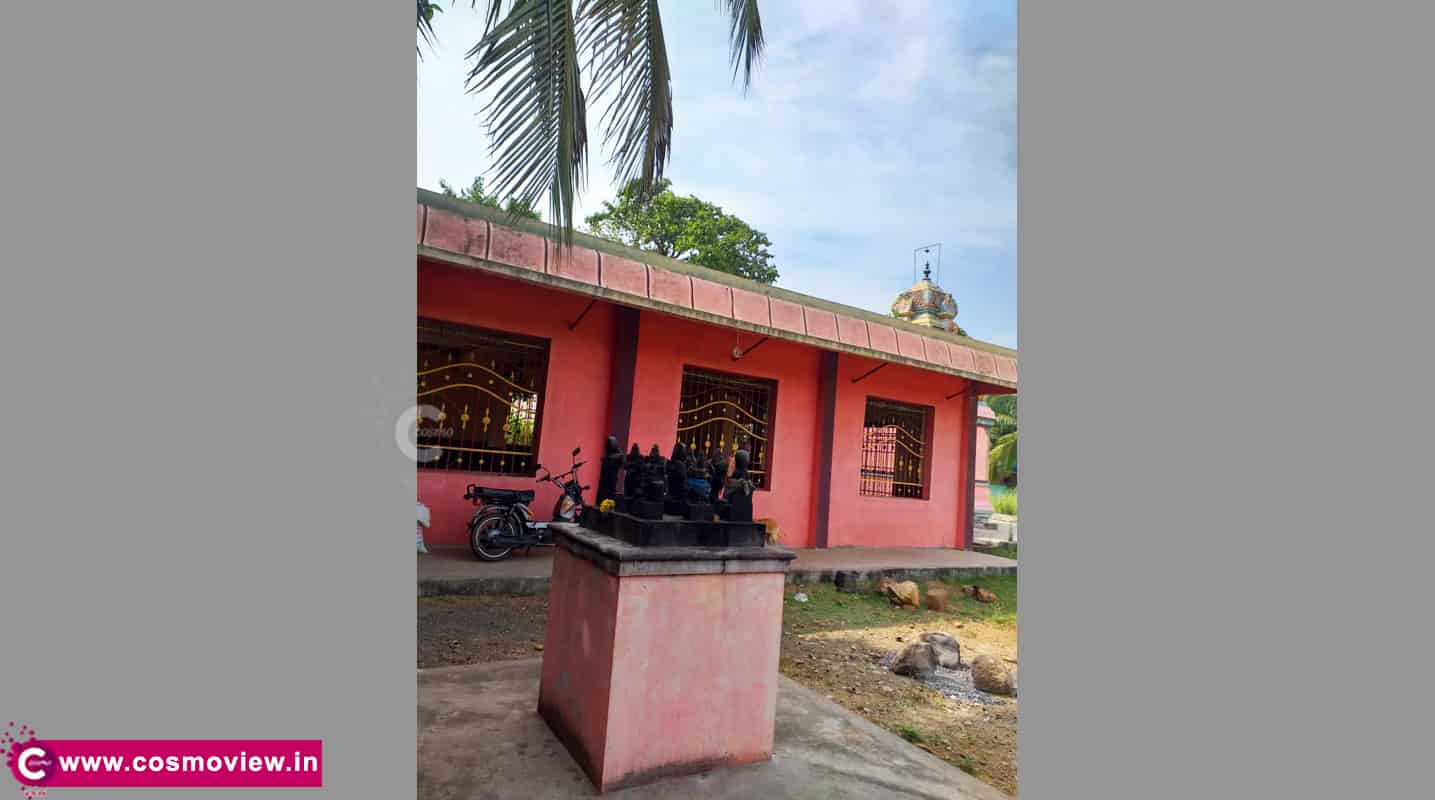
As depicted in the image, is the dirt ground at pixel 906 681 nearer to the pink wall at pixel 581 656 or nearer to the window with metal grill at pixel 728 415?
the pink wall at pixel 581 656

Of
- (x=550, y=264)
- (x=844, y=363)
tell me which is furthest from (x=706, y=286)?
(x=844, y=363)

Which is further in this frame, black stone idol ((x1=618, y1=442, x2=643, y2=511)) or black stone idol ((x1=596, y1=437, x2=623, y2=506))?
black stone idol ((x1=596, y1=437, x2=623, y2=506))

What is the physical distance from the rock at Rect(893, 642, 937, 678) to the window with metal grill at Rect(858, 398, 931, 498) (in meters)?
5.20

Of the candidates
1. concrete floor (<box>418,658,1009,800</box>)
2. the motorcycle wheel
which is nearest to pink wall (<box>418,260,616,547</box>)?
the motorcycle wheel

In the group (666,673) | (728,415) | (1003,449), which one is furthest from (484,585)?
(1003,449)

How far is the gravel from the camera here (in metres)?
4.58

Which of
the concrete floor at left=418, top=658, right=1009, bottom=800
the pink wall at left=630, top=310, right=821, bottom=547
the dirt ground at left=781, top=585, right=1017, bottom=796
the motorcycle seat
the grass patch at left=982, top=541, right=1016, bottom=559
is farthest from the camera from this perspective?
the grass patch at left=982, top=541, right=1016, bottom=559

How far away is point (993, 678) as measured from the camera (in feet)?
15.6

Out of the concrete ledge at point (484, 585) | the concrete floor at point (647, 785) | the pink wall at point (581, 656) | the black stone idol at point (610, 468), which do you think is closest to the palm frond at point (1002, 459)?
the concrete ledge at point (484, 585)

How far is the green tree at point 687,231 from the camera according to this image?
21312mm

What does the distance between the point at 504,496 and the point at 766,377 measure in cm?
406

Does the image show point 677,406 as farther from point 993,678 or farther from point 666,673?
point 666,673
